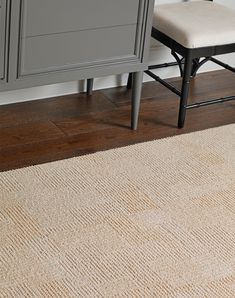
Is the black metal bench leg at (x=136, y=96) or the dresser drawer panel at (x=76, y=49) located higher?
the dresser drawer panel at (x=76, y=49)

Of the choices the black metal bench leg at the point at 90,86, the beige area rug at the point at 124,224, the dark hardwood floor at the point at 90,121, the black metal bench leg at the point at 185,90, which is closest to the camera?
the beige area rug at the point at 124,224

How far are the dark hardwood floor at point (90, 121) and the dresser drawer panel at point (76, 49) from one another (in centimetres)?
31

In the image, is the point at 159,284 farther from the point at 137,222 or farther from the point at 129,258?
the point at 137,222

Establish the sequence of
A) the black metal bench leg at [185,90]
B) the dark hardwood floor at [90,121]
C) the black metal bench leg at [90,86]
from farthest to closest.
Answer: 1. the black metal bench leg at [90,86]
2. the black metal bench leg at [185,90]
3. the dark hardwood floor at [90,121]

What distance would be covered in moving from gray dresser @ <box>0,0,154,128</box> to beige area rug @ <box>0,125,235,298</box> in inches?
13.0

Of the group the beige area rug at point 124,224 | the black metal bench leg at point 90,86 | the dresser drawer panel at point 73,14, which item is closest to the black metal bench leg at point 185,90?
the beige area rug at point 124,224

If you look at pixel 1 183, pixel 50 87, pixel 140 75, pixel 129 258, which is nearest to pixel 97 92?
pixel 50 87

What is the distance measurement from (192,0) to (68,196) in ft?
4.36

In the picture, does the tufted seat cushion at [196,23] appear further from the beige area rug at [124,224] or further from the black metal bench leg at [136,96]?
the beige area rug at [124,224]

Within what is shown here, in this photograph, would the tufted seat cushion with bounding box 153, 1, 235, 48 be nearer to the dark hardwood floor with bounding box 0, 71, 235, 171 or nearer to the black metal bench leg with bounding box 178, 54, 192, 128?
the black metal bench leg with bounding box 178, 54, 192, 128

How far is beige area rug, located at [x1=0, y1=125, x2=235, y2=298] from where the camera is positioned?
6.55ft

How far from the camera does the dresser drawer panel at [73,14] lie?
242 cm

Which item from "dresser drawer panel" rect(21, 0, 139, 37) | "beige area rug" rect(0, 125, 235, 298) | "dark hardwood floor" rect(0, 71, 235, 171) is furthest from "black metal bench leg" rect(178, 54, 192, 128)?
"dresser drawer panel" rect(21, 0, 139, 37)

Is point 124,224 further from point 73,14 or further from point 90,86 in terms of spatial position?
point 90,86
